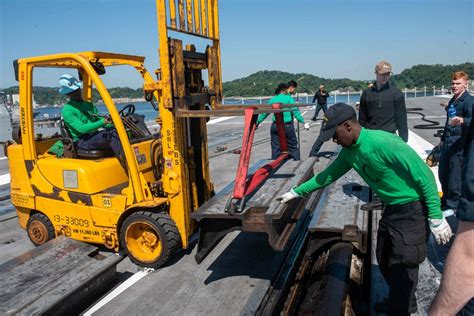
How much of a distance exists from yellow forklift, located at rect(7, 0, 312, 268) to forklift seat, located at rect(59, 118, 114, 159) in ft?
0.05

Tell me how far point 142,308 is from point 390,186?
106 inches

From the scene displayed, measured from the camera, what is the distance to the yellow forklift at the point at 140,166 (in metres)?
4.74

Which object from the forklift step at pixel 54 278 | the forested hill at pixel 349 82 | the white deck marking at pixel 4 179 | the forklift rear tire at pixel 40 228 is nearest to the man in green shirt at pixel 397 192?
the forklift step at pixel 54 278

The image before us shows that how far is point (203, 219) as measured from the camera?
428 cm

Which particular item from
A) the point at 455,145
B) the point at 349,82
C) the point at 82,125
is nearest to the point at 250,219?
the point at 82,125

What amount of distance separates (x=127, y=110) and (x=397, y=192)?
4.55 metres

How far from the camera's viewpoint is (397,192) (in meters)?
3.15

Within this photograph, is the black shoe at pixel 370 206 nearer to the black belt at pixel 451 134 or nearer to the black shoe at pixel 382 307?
the black shoe at pixel 382 307

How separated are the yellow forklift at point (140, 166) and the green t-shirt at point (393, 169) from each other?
4.55 ft

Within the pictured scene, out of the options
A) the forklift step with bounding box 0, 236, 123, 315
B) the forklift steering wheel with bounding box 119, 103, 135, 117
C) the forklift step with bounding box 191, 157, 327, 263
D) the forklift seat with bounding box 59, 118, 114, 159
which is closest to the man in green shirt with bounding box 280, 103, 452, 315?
the forklift step with bounding box 191, 157, 327, 263

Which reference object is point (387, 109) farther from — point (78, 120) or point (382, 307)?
point (78, 120)

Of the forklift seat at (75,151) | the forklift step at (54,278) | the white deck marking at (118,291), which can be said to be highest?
the forklift seat at (75,151)

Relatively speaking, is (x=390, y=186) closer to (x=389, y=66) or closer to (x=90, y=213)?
(x=389, y=66)

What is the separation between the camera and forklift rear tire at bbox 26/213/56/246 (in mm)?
5422
